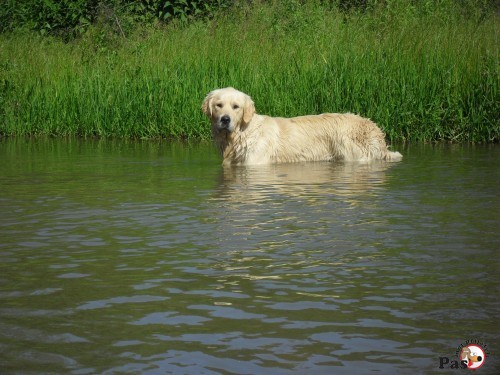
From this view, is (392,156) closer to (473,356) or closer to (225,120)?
(225,120)

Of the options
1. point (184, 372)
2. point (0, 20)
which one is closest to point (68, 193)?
point (184, 372)

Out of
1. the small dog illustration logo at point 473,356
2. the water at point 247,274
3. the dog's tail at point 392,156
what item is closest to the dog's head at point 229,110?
the dog's tail at point 392,156

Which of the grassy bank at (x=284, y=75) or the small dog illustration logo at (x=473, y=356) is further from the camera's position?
the grassy bank at (x=284, y=75)

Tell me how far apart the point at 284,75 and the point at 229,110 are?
10.5 ft

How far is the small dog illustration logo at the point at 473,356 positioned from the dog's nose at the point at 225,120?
7.98 m

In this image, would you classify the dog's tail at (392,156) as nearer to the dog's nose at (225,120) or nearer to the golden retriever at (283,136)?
the golden retriever at (283,136)

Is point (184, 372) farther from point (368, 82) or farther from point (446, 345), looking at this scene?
point (368, 82)

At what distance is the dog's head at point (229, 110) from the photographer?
451 inches

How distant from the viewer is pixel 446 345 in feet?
12.1

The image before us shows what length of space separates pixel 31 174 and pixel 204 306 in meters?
6.40

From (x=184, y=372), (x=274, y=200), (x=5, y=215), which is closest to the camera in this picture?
(x=184, y=372)

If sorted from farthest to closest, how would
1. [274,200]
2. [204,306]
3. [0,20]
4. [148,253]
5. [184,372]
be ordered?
1. [0,20]
2. [274,200]
3. [148,253]
4. [204,306]
5. [184,372]

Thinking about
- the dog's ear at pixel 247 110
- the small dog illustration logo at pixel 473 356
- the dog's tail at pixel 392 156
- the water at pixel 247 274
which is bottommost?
the small dog illustration logo at pixel 473 356

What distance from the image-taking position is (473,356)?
11.5 ft
